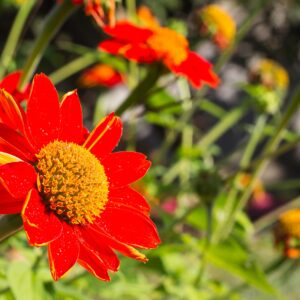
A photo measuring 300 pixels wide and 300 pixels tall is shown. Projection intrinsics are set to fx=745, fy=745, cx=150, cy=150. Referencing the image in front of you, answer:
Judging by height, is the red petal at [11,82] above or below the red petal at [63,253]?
above

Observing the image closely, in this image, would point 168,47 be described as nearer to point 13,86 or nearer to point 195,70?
point 195,70

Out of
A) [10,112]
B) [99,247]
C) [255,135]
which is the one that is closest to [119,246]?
[99,247]

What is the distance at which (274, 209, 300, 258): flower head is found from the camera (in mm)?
1124

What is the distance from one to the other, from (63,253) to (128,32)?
1.26 feet

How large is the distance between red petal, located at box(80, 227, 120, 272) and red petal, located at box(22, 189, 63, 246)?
2 centimetres

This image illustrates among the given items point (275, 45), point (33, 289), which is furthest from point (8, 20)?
point (33, 289)

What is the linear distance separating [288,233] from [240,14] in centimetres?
274

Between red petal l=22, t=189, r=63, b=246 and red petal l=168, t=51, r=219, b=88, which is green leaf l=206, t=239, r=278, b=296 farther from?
red petal l=22, t=189, r=63, b=246

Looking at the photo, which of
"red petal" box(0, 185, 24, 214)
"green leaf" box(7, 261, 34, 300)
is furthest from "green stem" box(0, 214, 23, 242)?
"green leaf" box(7, 261, 34, 300)

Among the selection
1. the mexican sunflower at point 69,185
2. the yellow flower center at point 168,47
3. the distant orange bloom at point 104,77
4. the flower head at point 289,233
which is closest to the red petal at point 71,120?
the mexican sunflower at point 69,185

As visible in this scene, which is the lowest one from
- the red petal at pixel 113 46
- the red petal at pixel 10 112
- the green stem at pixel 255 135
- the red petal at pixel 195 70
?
the green stem at pixel 255 135

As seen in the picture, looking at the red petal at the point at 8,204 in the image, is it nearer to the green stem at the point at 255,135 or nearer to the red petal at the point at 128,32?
the red petal at the point at 128,32

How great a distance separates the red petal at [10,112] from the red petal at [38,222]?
5cm

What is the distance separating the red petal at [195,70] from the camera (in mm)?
781
